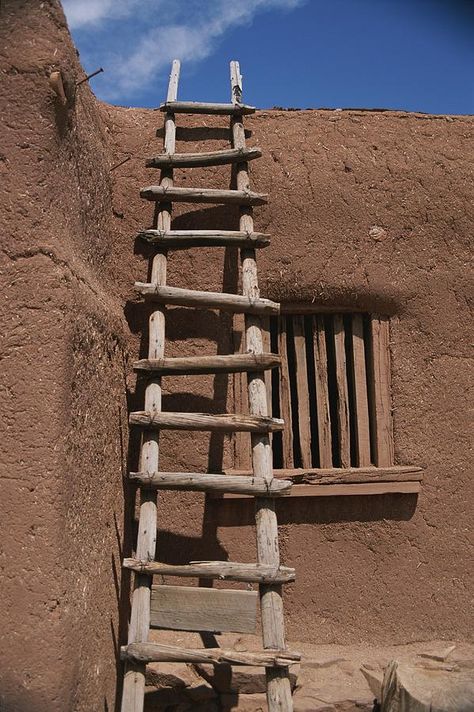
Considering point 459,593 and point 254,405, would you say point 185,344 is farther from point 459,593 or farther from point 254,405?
point 459,593

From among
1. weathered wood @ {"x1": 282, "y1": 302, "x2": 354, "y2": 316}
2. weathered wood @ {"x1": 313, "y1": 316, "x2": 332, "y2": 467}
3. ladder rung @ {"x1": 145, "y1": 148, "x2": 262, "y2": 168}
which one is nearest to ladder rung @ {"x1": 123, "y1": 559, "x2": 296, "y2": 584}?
weathered wood @ {"x1": 313, "y1": 316, "x2": 332, "y2": 467}

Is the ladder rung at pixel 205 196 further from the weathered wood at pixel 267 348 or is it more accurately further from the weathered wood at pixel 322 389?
the weathered wood at pixel 322 389

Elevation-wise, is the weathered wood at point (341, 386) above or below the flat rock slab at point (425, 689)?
above

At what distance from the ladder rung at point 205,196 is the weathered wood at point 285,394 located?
2.21ft

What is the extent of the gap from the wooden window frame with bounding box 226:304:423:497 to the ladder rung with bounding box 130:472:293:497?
0.55 m

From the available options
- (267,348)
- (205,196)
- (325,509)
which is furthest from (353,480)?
(205,196)

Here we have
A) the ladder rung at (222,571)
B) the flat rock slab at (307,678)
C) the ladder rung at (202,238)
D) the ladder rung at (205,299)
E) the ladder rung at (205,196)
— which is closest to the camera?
the ladder rung at (222,571)

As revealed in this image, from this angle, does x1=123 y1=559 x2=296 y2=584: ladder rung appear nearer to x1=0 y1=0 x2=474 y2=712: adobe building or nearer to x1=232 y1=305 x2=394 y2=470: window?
x1=0 y1=0 x2=474 y2=712: adobe building

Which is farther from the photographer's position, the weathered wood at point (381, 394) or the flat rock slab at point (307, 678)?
the weathered wood at point (381, 394)

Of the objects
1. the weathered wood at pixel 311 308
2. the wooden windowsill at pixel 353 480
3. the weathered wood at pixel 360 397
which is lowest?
the wooden windowsill at pixel 353 480

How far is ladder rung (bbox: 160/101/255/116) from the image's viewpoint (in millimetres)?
3947

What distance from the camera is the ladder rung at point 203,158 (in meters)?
3.75

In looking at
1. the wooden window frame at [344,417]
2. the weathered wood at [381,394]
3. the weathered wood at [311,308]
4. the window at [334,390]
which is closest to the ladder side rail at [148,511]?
the wooden window frame at [344,417]

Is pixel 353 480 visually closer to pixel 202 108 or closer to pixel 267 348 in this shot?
pixel 267 348
